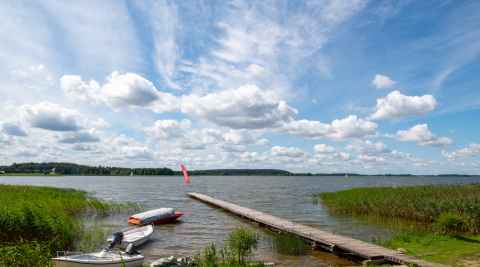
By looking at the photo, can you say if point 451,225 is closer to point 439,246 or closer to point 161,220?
point 439,246

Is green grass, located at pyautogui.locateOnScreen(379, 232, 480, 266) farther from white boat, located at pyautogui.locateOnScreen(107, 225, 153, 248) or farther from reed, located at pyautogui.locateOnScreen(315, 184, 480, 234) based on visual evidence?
white boat, located at pyautogui.locateOnScreen(107, 225, 153, 248)

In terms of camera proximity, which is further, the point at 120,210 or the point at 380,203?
the point at 120,210

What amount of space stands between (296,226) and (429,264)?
10253 mm

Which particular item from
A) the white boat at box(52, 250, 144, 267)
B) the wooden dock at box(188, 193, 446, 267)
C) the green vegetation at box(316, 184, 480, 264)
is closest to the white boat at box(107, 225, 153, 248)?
the white boat at box(52, 250, 144, 267)

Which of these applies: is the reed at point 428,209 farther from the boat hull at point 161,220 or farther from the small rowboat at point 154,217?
the small rowboat at point 154,217

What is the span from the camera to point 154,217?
86.9 ft

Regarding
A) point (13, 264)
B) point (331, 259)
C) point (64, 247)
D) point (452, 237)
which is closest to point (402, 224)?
point (452, 237)

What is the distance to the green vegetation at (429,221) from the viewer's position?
14.3m

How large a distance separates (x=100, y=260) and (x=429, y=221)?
68.6 feet

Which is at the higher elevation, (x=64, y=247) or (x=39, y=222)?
(x=39, y=222)

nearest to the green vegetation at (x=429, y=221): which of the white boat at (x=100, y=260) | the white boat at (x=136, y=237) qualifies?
the white boat at (x=100, y=260)

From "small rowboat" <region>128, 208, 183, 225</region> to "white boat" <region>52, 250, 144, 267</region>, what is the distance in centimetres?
1260

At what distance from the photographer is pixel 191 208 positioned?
1463 inches

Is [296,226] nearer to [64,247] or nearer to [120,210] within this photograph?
[64,247]
